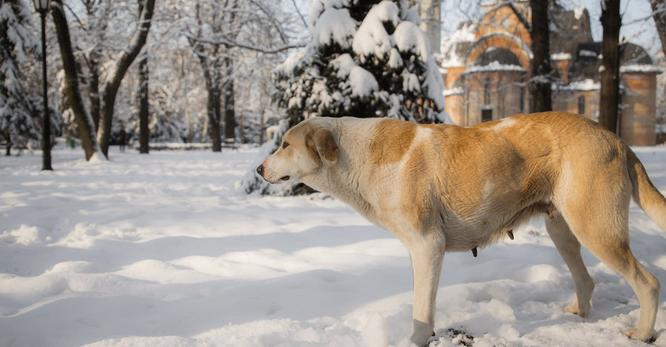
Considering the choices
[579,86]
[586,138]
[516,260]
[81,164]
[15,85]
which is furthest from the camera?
[579,86]

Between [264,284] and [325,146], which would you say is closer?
[325,146]

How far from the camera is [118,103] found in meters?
42.6

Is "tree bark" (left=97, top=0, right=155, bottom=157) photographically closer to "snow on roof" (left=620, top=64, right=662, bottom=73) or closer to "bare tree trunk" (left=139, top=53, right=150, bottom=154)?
"bare tree trunk" (left=139, top=53, right=150, bottom=154)

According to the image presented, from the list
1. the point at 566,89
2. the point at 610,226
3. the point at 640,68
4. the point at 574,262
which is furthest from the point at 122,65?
the point at 640,68

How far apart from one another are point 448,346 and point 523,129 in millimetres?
1533

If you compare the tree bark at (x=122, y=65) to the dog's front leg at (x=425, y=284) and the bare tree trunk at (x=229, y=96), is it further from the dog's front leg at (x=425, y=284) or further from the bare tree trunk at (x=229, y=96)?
the dog's front leg at (x=425, y=284)

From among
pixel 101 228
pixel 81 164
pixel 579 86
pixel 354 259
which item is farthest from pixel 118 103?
pixel 579 86

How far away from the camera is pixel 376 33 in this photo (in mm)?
8477

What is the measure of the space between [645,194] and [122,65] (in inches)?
726

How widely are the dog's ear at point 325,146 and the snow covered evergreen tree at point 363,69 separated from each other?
5371 mm

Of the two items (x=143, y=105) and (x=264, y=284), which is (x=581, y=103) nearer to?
(x=143, y=105)

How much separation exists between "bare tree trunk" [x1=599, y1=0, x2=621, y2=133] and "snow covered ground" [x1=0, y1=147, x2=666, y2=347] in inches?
220

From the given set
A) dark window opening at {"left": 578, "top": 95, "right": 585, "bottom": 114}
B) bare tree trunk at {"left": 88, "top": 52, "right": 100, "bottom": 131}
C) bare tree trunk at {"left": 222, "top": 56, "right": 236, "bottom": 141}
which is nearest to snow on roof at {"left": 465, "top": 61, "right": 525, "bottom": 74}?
dark window opening at {"left": 578, "top": 95, "right": 585, "bottom": 114}

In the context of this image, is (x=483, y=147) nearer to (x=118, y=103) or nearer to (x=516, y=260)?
(x=516, y=260)
